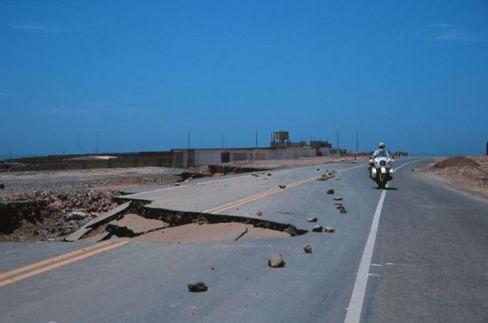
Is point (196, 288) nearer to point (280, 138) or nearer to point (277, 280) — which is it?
point (277, 280)

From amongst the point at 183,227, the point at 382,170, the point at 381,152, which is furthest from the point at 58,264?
the point at 381,152

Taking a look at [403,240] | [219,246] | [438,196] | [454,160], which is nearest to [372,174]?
[438,196]

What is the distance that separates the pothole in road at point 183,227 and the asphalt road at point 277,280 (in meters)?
0.59

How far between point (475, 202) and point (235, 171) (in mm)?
25709

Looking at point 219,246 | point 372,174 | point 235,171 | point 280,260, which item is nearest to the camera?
point 280,260

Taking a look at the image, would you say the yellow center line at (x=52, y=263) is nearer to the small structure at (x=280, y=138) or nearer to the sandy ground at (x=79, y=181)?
the sandy ground at (x=79, y=181)

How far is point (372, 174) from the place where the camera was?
25.2m

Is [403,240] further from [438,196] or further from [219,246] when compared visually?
[438,196]

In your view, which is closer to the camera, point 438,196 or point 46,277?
point 46,277

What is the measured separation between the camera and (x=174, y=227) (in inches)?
537

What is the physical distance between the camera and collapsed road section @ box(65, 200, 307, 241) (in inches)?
478

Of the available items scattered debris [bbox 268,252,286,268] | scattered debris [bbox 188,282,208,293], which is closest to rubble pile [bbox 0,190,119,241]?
scattered debris [bbox 268,252,286,268]

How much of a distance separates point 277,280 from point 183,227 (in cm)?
598

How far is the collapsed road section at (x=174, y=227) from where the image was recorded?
12148 millimetres
